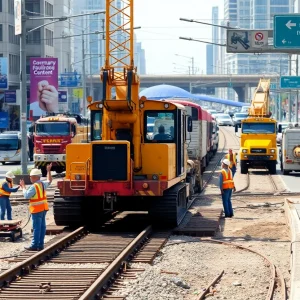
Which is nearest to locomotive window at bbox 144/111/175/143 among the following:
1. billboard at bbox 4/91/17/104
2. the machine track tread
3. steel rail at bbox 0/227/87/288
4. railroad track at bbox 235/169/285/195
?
the machine track tread

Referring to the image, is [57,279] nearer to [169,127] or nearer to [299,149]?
[169,127]

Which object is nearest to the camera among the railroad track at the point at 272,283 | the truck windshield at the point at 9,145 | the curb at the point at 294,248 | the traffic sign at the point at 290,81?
the curb at the point at 294,248

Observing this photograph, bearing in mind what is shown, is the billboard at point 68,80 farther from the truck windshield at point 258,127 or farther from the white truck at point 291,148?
the white truck at point 291,148

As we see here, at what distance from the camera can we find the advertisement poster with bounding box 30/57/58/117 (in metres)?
59.6

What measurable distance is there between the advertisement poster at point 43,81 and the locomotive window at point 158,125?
3917 cm

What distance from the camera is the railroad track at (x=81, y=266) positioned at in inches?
514

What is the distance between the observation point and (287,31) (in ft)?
95.7

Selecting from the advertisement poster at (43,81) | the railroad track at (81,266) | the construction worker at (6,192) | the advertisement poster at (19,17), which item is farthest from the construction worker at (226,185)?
the advertisement poster at (43,81)

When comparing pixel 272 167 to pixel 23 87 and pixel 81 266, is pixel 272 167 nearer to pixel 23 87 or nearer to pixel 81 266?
pixel 23 87

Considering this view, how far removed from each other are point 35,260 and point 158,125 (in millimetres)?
6446

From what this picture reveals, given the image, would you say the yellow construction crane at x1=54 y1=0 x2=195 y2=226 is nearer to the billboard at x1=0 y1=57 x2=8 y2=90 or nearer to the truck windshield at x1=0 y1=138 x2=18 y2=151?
the truck windshield at x1=0 y1=138 x2=18 y2=151

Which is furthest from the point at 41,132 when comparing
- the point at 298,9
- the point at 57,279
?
the point at 298,9

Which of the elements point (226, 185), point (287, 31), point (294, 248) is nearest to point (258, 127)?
point (287, 31)

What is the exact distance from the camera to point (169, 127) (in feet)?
68.9
